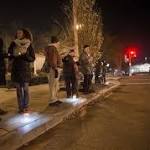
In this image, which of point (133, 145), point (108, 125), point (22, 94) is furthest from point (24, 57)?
point (133, 145)

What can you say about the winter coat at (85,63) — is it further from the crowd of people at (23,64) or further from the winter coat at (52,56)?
the winter coat at (52,56)

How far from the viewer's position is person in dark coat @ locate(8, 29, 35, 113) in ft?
30.6

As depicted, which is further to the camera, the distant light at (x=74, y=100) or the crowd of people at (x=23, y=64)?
the distant light at (x=74, y=100)

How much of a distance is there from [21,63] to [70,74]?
4.07m

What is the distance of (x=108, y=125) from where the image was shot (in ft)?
28.5

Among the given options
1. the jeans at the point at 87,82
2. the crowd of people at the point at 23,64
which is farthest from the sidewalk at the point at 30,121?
the jeans at the point at 87,82

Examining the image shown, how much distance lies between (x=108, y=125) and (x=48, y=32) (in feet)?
94.9

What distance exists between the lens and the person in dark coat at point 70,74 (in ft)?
43.5

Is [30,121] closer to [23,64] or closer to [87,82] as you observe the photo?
[23,64]

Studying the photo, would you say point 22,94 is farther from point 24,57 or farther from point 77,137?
point 77,137

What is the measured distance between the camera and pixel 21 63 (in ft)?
30.7

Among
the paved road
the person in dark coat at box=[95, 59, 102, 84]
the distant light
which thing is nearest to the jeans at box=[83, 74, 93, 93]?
the distant light

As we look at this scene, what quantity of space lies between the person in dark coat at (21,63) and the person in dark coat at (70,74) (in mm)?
3886

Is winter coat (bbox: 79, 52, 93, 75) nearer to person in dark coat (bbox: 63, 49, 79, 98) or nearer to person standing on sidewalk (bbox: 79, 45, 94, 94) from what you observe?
person standing on sidewalk (bbox: 79, 45, 94, 94)
